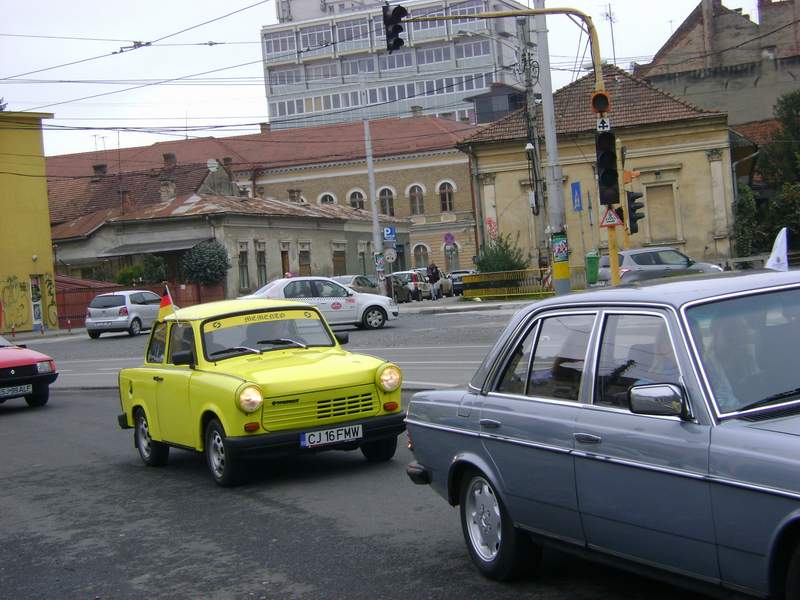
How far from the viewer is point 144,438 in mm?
11359

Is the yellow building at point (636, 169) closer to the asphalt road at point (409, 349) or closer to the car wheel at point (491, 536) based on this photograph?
the asphalt road at point (409, 349)

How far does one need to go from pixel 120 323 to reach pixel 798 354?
3594 centimetres

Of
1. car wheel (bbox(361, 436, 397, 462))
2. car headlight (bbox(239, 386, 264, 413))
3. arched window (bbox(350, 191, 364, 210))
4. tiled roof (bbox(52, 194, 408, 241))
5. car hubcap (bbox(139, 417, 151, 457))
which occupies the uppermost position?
arched window (bbox(350, 191, 364, 210))

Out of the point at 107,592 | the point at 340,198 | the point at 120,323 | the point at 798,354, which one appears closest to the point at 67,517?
the point at 107,592

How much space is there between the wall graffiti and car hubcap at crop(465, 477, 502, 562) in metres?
45.3

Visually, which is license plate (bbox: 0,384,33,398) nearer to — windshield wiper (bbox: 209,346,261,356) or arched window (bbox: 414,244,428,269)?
windshield wiper (bbox: 209,346,261,356)

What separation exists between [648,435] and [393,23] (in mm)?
18649

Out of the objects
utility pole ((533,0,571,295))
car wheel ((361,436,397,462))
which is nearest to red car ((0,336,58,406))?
car wheel ((361,436,397,462))

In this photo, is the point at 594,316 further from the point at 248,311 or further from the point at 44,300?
the point at 44,300

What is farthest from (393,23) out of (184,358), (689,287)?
(689,287)

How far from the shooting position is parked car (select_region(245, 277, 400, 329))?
101 ft

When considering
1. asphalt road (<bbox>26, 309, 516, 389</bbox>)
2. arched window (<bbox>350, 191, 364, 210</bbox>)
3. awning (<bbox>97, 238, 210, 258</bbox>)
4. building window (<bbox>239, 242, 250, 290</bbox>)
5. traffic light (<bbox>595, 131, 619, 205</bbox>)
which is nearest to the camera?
traffic light (<bbox>595, 131, 619, 205</bbox>)

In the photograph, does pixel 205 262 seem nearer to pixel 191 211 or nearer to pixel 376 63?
pixel 191 211

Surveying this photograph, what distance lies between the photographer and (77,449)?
43.1 ft
